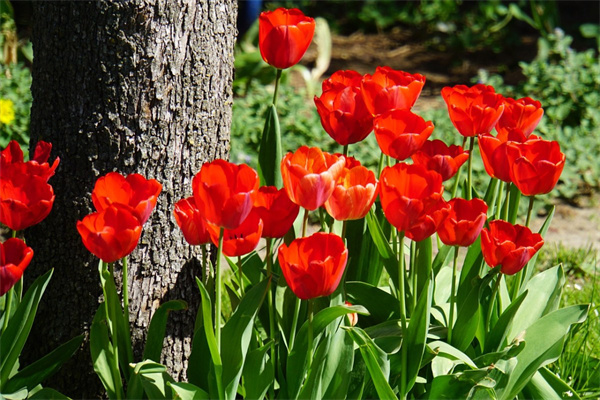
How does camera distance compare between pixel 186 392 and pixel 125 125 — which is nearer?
pixel 186 392

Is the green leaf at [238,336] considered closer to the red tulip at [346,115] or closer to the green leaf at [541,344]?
the red tulip at [346,115]

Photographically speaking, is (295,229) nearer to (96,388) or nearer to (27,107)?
(96,388)

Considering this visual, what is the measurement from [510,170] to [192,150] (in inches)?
27.9

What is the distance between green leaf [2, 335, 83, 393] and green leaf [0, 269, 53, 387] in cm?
7

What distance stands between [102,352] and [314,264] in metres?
0.53

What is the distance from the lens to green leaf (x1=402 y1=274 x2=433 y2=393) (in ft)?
4.99

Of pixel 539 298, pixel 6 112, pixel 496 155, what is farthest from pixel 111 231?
pixel 6 112

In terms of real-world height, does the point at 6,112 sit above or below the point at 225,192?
below

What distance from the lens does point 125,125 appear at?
1.73 m

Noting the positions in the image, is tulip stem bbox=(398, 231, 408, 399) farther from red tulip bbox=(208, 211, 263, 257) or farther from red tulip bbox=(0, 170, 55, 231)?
red tulip bbox=(0, 170, 55, 231)

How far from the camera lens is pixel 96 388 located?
1858 mm

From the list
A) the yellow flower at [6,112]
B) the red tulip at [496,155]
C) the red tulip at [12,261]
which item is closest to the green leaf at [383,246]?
the red tulip at [496,155]

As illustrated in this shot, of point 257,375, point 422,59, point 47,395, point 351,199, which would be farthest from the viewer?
point 422,59

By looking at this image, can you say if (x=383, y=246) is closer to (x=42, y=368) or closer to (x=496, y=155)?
(x=496, y=155)
